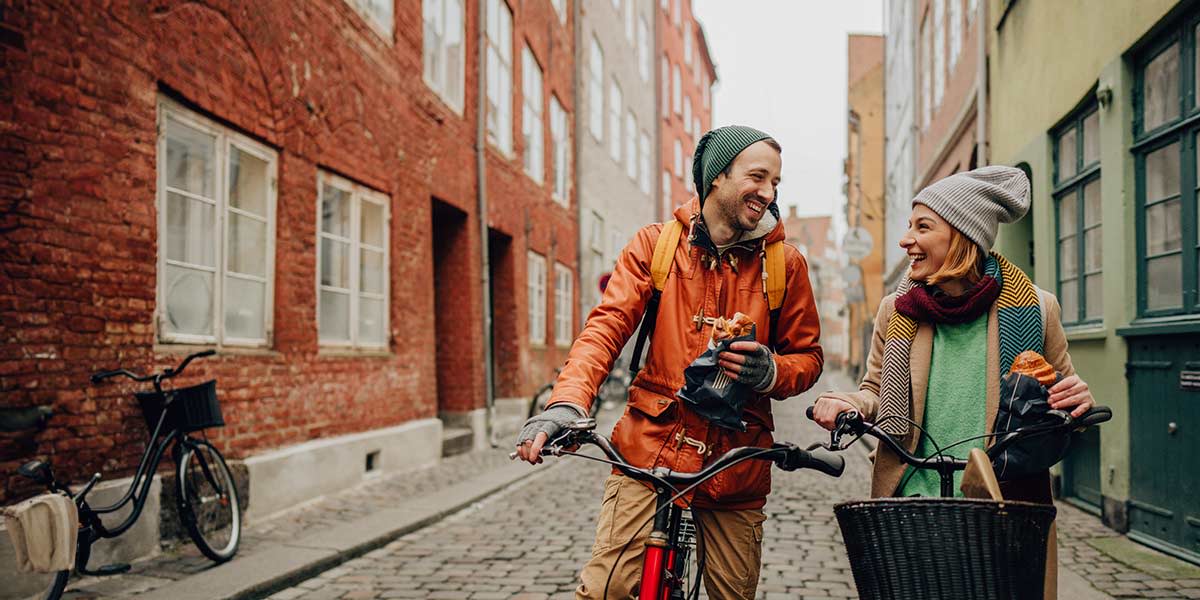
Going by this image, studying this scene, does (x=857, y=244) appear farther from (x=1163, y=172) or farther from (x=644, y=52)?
(x=1163, y=172)

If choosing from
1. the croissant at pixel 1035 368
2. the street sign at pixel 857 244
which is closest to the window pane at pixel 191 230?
the croissant at pixel 1035 368

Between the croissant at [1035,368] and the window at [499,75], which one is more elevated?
the window at [499,75]

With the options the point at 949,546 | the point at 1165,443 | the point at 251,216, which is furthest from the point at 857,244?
the point at 949,546

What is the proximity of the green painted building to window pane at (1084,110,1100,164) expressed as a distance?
0.05 feet

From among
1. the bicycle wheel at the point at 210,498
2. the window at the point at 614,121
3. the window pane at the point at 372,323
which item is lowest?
the bicycle wheel at the point at 210,498

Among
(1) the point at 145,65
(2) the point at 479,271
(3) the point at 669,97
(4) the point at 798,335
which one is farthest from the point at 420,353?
(3) the point at 669,97

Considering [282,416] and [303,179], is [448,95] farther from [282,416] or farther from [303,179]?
[282,416]

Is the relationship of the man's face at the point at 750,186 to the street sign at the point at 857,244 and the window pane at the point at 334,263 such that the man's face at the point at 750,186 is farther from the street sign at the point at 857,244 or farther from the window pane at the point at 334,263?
the street sign at the point at 857,244

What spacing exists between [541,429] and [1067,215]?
720 centimetres

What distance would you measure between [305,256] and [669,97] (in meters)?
26.9

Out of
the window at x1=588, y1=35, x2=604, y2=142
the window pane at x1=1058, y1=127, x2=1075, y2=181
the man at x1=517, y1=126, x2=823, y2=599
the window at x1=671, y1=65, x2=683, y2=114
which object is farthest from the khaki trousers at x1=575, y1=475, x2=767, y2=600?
the window at x1=671, y1=65, x2=683, y2=114

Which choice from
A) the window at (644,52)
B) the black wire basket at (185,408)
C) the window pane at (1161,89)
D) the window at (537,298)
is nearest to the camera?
the black wire basket at (185,408)

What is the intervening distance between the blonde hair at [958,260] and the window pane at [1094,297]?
516 centimetres

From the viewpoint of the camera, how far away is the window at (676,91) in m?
34.8
